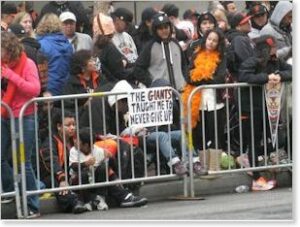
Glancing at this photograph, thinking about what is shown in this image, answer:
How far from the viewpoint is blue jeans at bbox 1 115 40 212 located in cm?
904

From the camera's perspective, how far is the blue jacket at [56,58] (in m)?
10.3

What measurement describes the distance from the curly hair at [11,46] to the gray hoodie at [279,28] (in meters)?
3.40

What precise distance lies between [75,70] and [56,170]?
1.38 meters

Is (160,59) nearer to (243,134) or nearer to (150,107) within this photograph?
(150,107)

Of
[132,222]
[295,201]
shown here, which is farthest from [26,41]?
[295,201]

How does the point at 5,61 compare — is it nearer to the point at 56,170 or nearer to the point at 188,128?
the point at 56,170

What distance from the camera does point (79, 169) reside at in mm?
9414

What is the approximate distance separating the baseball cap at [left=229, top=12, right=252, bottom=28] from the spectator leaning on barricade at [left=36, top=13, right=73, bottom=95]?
2418 millimetres

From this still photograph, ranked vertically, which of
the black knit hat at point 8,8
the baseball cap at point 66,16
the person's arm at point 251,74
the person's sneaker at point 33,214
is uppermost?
the black knit hat at point 8,8

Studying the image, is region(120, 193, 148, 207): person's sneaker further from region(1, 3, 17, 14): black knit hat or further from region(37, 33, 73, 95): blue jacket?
region(1, 3, 17, 14): black knit hat

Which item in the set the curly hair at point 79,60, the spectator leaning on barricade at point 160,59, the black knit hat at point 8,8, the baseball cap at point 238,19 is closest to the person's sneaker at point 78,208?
the curly hair at point 79,60

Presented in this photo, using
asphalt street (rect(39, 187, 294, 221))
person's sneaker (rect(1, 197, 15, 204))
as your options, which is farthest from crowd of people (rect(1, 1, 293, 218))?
asphalt street (rect(39, 187, 294, 221))

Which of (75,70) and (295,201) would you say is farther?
(75,70)

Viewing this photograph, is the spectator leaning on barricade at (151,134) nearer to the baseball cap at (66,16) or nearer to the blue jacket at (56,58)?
the blue jacket at (56,58)
